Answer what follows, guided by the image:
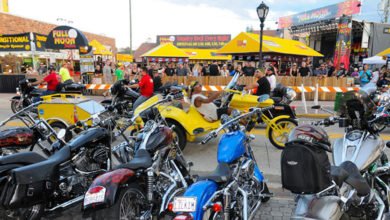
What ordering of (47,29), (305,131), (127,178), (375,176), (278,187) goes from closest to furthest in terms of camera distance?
1. (305,131)
2. (127,178)
3. (375,176)
4. (278,187)
5. (47,29)

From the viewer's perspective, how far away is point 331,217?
2.33 metres

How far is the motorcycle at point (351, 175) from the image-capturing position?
2.43 metres

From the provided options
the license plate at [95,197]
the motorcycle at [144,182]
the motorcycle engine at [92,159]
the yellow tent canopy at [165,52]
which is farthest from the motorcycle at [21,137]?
the yellow tent canopy at [165,52]

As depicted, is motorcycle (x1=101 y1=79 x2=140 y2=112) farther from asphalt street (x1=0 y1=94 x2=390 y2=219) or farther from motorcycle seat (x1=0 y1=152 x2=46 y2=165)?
motorcycle seat (x1=0 y1=152 x2=46 y2=165)

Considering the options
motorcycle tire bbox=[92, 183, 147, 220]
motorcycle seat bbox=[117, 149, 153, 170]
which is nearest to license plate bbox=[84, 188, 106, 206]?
motorcycle tire bbox=[92, 183, 147, 220]

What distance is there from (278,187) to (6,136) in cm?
391

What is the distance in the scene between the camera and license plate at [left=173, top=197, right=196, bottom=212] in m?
2.45

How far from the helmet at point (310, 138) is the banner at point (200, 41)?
51.7 m

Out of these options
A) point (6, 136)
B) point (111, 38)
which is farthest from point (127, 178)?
point (111, 38)

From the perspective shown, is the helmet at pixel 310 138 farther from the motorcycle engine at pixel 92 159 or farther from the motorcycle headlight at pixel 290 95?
the motorcycle headlight at pixel 290 95

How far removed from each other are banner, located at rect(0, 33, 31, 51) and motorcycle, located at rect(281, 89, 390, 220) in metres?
19.3

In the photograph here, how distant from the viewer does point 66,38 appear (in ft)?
52.2

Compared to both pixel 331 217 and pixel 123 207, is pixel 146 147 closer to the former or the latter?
Answer: pixel 123 207

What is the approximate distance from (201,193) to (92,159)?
190 centimetres
